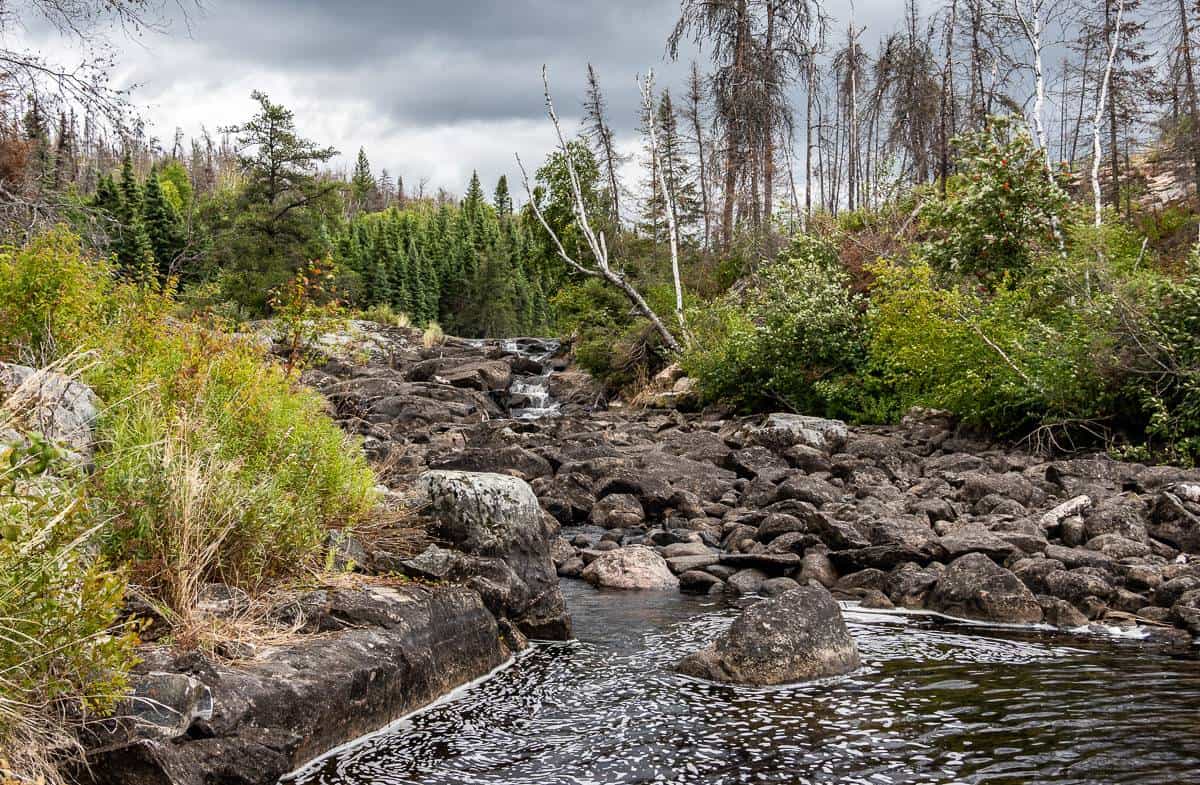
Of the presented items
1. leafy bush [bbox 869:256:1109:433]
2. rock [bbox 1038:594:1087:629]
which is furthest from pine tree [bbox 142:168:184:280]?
rock [bbox 1038:594:1087:629]

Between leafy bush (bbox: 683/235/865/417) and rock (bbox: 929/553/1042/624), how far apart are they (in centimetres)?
968

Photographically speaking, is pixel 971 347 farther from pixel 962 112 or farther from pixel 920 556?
pixel 962 112

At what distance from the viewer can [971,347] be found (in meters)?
14.8

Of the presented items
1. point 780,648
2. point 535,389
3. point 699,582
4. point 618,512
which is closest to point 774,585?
point 699,582

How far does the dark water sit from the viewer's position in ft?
15.7

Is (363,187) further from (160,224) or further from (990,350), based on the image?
(990,350)

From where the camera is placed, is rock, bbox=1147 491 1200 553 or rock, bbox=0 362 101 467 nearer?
rock, bbox=0 362 101 467

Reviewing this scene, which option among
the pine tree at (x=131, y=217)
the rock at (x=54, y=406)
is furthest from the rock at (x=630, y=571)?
the pine tree at (x=131, y=217)

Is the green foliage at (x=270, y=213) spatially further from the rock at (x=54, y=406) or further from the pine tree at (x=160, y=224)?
the rock at (x=54, y=406)

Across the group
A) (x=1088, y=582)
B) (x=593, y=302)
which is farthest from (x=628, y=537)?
(x=593, y=302)

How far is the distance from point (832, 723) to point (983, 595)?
2.98 m

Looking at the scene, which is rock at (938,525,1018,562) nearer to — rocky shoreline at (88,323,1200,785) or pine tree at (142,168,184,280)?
rocky shoreline at (88,323,1200,785)

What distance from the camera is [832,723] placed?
5496 millimetres

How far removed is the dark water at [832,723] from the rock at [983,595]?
16.4 inches
